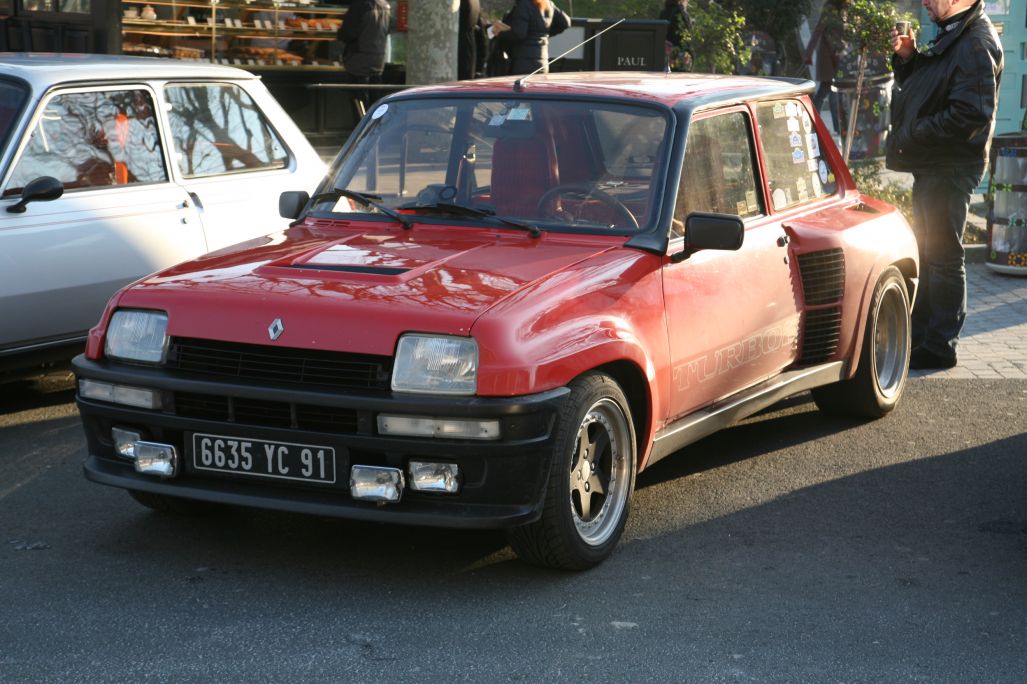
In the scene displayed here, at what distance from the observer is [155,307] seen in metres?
4.98

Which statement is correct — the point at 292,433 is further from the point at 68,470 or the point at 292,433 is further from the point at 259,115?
the point at 259,115

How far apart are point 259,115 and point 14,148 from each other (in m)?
1.76

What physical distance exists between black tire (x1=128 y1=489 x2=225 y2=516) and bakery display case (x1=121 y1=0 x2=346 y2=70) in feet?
39.3

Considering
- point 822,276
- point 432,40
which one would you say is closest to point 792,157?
point 822,276

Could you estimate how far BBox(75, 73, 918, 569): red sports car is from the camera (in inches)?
182

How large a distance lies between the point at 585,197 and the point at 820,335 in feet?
5.33

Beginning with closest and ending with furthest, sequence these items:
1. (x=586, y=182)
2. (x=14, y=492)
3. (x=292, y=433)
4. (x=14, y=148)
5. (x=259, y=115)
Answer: (x=292, y=433) < (x=586, y=182) < (x=14, y=492) < (x=14, y=148) < (x=259, y=115)

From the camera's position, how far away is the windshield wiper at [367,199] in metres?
5.75

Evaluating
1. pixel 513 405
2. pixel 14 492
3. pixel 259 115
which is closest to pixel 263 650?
pixel 513 405

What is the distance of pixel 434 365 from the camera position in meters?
4.61

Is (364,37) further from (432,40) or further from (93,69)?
(93,69)

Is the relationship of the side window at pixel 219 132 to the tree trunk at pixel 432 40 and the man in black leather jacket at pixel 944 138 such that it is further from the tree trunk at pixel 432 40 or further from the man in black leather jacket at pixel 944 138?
the tree trunk at pixel 432 40

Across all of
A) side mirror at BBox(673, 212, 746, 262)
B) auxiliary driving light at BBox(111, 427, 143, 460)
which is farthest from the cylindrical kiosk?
auxiliary driving light at BBox(111, 427, 143, 460)

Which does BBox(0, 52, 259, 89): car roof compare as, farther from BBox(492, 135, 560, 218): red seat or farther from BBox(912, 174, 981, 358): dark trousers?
BBox(912, 174, 981, 358): dark trousers
